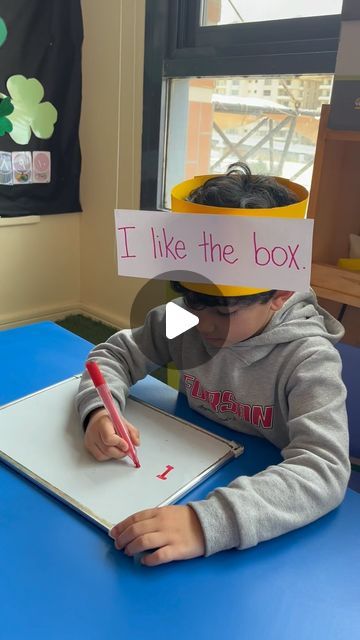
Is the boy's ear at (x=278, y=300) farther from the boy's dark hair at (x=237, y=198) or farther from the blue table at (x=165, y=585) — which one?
the blue table at (x=165, y=585)

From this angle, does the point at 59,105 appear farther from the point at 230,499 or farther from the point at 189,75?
the point at 230,499

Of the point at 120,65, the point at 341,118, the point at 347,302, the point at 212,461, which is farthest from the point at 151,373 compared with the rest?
the point at 120,65

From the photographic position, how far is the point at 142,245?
0.65 meters

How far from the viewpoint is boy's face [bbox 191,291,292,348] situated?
70 centimetres

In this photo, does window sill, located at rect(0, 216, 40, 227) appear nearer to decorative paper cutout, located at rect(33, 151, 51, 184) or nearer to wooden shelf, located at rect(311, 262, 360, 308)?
decorative paper cutout, located at rect(33, 151, 51, 184)

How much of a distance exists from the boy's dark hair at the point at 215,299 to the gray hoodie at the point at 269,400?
0.26 ft

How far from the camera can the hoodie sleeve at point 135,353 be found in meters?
0.84

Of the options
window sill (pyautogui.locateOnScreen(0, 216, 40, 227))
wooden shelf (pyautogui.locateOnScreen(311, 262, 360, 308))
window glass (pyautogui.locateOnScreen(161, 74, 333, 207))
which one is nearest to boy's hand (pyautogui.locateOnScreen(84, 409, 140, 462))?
wooden shelf (pyautogui.locateOnScreen(311, 262, 360, 308))

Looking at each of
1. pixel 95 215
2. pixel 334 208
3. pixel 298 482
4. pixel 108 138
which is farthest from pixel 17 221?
pixel 298 482

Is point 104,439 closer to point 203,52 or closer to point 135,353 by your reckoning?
point 135,353

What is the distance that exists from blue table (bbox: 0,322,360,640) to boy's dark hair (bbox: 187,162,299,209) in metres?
0.34

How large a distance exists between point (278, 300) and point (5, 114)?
1707mm

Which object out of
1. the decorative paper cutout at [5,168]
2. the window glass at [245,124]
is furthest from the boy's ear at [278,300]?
the decorative paper cutout at [5,168]

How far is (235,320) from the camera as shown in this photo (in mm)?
713
